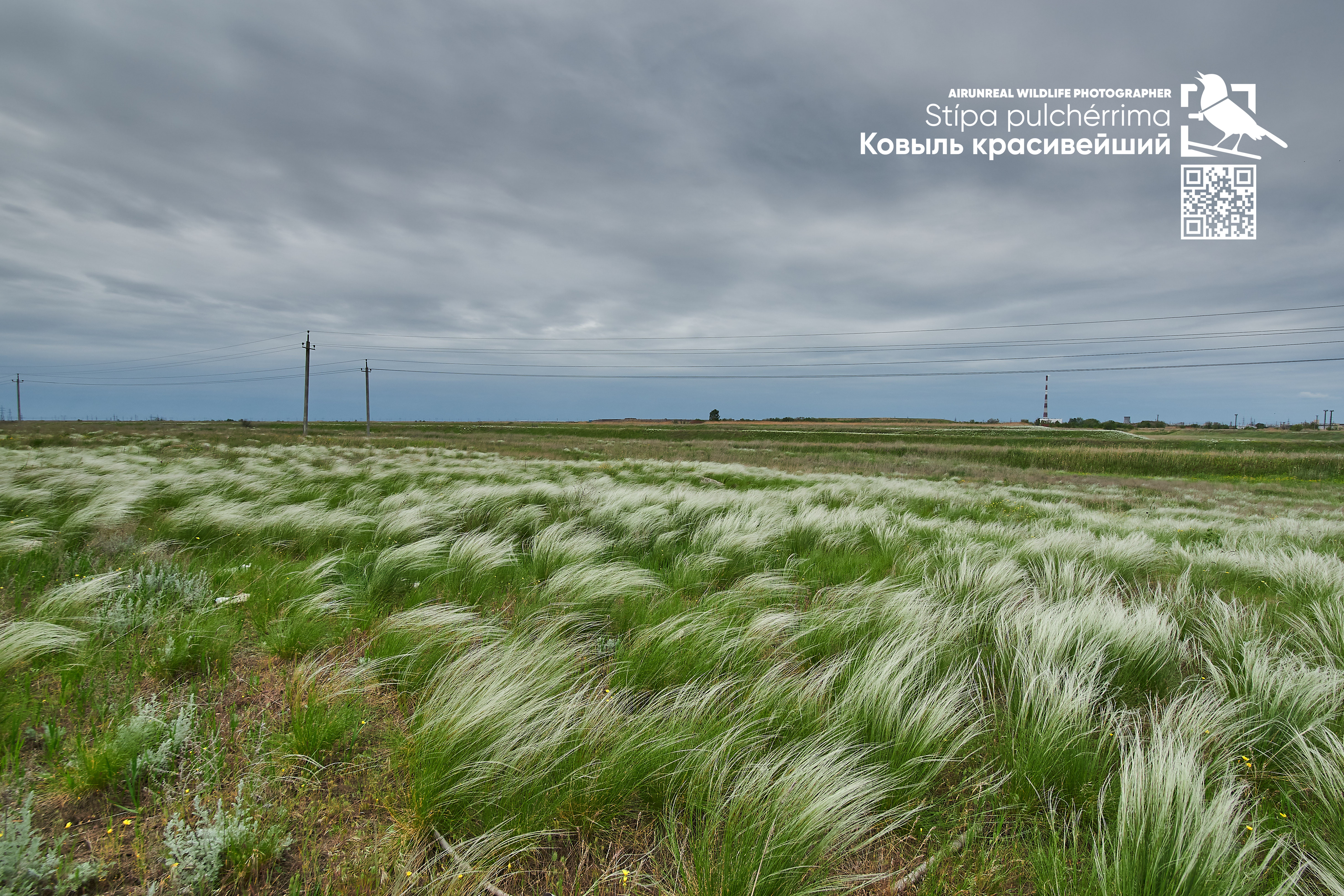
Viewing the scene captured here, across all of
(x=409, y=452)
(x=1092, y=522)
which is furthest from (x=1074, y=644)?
(x=409, y=452)

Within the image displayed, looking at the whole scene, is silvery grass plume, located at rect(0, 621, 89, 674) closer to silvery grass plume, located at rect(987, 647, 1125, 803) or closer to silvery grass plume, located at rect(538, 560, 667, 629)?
silvery grass plume, located at rect(538, 560, 667, 629)

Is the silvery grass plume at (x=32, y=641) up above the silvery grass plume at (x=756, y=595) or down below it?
above

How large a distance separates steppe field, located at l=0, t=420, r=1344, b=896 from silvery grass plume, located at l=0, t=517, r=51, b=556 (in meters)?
0.03

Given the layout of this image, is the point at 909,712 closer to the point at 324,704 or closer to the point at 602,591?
the point at 602,591

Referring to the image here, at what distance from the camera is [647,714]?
1964 millimetres

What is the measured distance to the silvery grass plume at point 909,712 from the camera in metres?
1.79

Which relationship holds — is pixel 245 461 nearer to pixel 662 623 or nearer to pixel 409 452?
pixel 409 452

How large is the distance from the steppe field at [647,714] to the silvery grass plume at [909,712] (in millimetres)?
16

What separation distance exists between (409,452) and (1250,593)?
2412 cm

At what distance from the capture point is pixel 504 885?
55.6 inches

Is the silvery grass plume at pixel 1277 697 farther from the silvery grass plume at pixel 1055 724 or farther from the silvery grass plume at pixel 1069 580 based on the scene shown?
the silvery grass plume at pixel 1069 580

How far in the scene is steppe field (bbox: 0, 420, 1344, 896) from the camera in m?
1.41

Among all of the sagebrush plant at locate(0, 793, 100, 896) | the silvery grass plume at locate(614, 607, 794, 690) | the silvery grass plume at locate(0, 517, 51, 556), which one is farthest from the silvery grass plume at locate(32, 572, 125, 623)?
the silvery grass plume at locate(614, 607, 794, 690)

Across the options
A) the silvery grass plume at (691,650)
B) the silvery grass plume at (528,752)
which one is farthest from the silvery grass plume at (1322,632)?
the silvery grass plume at (528,752)
